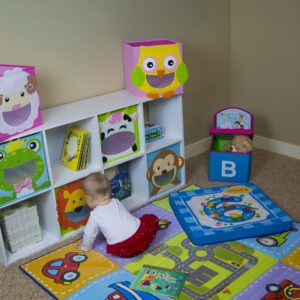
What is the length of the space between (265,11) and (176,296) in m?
1.81

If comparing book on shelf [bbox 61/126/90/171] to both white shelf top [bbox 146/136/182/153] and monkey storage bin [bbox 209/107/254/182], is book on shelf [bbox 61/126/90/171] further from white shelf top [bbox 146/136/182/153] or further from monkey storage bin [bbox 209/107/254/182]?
monkey storage bin [bbox 209/107/254/182]

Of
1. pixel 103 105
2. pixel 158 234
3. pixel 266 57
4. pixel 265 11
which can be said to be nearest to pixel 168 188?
pixel 158 234

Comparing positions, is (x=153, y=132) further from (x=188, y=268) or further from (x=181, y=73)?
(x=188, y=268)

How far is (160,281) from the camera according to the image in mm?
1734

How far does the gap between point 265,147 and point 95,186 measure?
1.42m

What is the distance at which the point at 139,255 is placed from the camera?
1.91m

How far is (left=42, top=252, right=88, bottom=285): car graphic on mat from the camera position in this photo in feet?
5.88

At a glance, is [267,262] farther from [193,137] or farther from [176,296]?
[193,137]

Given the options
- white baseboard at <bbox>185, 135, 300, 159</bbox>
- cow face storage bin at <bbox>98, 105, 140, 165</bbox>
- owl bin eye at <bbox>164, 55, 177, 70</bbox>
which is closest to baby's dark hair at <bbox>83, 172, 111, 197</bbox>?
cow face storage bin at <bbox>98, 105, 140, 165</bbox>

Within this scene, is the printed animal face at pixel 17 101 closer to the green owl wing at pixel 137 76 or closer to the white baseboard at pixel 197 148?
the green owl wing at pixel 137 76

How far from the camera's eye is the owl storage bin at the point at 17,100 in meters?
1.76

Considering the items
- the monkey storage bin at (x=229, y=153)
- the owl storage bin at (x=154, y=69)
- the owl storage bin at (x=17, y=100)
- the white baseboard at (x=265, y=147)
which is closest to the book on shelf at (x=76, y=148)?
the owl storage bin at (x=17, y=100)

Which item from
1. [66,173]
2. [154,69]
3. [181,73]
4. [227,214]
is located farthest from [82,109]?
[227,214]

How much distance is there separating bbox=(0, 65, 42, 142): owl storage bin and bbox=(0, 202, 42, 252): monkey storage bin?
0.36m
